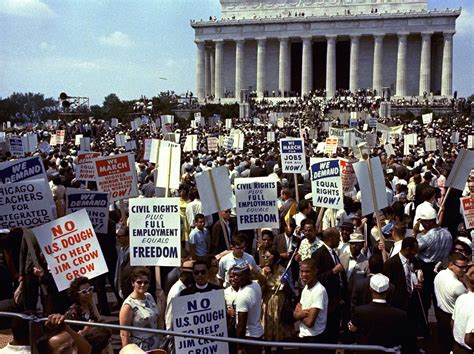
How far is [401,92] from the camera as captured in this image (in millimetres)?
85500

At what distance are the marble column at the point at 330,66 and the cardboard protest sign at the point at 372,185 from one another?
76772mm

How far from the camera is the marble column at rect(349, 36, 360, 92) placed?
87000 millimetres

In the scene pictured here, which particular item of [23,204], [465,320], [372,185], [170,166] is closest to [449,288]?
[465,320]

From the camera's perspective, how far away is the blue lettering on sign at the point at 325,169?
39.7 ft

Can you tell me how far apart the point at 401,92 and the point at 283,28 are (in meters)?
16.2

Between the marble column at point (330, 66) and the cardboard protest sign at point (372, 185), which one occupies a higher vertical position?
the marble column at point (330, 66)

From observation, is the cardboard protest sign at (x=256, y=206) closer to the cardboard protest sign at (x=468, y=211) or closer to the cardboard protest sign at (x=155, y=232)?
the cardboard protest sign at (x=155, y=232)

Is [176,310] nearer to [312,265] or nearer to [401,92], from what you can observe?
[312,265]

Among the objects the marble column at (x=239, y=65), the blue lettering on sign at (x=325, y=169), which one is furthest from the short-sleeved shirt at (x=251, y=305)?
the marble column at (x=239, y=65)

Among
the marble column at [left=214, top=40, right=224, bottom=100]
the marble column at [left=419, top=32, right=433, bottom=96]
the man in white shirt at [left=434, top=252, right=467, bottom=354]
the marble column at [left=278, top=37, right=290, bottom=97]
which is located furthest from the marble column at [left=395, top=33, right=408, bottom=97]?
the man in white shirt at [left=434, top=252, right=467, bottom=354]

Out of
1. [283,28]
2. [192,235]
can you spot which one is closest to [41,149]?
[192,235]

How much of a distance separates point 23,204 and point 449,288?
224 inches

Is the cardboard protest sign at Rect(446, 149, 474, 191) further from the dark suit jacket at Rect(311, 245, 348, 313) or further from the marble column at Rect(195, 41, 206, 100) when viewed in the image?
the marble column at Rect(195, 41, 206, 100)

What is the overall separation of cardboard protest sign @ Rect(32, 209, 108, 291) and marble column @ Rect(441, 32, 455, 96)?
268 ft
